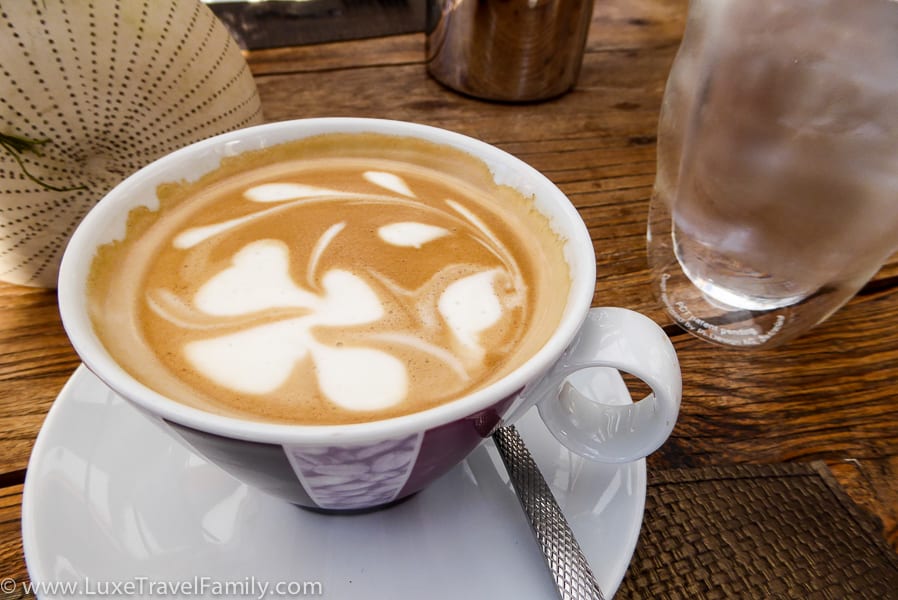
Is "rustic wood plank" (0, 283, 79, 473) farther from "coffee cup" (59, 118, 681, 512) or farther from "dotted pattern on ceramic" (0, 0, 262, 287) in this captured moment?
"coffee cup" (59, 118, 681, 512)

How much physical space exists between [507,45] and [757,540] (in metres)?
0.93

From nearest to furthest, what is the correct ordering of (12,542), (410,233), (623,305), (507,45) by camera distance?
(12,542), (410,233), (623,305), (507,45)

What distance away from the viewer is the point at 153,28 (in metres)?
0.75

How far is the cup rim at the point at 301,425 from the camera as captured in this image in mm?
420

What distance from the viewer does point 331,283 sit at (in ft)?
2.02

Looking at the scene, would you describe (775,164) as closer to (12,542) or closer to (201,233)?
(201,233)

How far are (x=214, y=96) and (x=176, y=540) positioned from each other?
0.56 m

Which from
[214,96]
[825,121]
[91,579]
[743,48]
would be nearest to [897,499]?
[825,121]

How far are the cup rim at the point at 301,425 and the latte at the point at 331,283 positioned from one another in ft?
0.06

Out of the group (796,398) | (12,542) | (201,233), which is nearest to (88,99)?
(201,233)

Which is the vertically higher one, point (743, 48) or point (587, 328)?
point (743, 48)

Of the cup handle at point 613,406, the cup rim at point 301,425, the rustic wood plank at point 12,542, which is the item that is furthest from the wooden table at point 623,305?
the cup rim at point 301,425

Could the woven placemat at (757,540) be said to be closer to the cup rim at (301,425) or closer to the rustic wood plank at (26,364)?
the cup rim at (301,425)

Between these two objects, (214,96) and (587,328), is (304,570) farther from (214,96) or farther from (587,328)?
(214,96)
